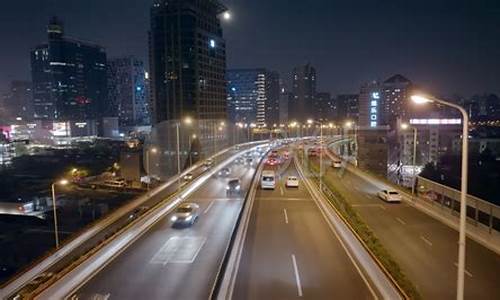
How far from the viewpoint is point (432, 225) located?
2570 cm

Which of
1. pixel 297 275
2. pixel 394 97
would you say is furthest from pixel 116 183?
pixel 394 97

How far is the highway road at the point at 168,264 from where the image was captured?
1628cm

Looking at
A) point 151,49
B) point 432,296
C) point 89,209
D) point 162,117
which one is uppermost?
point 151,49

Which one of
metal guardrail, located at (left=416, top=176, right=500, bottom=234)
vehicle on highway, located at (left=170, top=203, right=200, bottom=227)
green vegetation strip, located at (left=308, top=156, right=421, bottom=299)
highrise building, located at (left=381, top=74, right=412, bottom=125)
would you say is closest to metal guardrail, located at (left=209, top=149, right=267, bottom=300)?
vehicle on highway, located at (left=170, top=203, right=200, bottom=227)

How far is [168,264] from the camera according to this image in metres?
19.2

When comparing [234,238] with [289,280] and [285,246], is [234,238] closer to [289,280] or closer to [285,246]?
[285,246]

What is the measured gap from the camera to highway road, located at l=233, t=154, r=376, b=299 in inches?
616

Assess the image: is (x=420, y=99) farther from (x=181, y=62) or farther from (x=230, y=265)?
(x=181, y=62)

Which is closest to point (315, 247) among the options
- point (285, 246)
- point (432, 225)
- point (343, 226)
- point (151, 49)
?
point (285, 246)

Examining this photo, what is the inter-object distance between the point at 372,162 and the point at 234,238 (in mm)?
83461

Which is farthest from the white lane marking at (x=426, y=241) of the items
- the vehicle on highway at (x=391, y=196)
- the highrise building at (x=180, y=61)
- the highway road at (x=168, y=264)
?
the highrise building at (x=180, y=61)

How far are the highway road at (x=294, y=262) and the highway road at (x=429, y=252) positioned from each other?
2953 millimetres

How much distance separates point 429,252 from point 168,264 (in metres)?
13.8

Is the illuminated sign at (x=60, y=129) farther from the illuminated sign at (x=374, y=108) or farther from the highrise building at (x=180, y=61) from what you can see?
the illuminated sign at (x=374, y=108)
